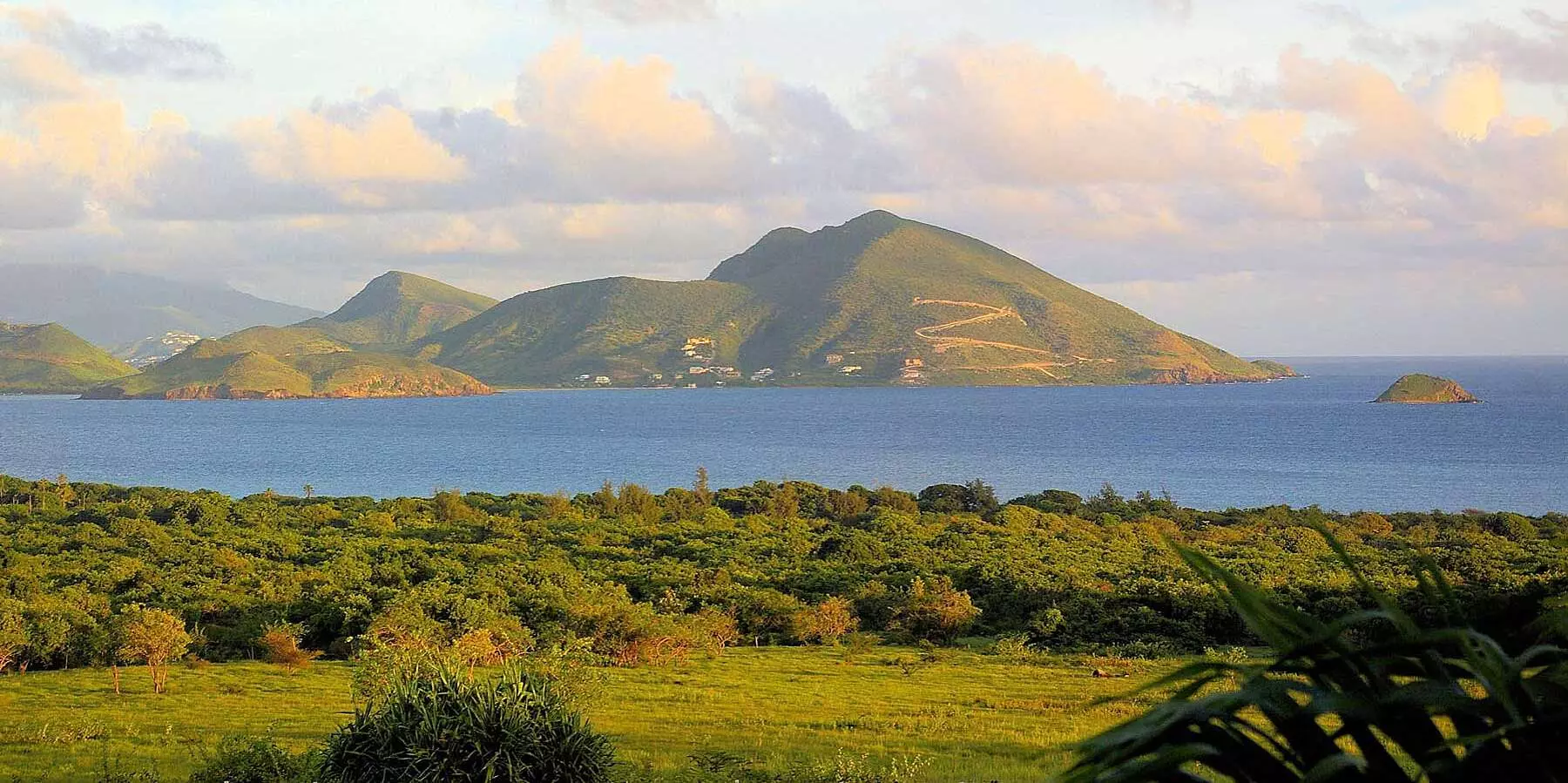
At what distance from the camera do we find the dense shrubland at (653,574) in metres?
33.4

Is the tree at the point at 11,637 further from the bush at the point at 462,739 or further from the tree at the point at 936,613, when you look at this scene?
the tree at the point at 936,613

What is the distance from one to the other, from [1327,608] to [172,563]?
40536 mm

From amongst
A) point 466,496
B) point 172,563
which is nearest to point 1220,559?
point 172,563

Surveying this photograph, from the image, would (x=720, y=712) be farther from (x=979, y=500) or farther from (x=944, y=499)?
(x=979, y=500)

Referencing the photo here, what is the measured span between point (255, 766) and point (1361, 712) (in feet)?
58.8

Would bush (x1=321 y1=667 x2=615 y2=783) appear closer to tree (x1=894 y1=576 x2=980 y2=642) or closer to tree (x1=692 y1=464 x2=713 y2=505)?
tree (x1=894 y1=576 x2=980 y2=642)

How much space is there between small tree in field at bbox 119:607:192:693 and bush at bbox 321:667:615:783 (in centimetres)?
1815

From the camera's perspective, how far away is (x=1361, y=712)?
2.99 m

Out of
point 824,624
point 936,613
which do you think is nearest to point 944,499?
point 824,624

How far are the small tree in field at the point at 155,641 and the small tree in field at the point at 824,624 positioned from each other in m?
17.8

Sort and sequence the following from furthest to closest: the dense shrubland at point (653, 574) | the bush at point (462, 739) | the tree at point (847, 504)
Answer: the tree at point (847, 504) → the dense shrubland at point (653, 574) → the bush at point (462, 739)

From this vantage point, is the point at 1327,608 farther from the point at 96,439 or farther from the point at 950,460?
the point at 96,439

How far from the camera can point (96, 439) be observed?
15062cm

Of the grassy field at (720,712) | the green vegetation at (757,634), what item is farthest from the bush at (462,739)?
the grassy field at (720,712)
